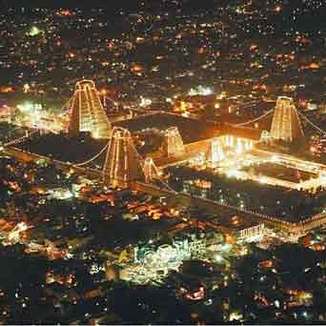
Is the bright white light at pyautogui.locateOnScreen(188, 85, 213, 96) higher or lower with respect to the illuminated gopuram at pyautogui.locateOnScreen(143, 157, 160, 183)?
higher

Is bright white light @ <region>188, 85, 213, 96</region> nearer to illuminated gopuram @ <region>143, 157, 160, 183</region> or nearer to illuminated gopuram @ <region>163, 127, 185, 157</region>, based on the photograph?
illuminated gopuram @ <region>163, 127, 185, 157</region>

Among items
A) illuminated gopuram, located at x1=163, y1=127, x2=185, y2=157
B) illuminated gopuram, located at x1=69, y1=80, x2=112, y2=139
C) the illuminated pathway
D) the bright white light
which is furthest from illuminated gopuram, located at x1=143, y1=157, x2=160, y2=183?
the bright white light

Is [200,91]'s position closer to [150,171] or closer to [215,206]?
[150,171]

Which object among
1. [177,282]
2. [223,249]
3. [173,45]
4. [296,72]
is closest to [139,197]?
[223,249]

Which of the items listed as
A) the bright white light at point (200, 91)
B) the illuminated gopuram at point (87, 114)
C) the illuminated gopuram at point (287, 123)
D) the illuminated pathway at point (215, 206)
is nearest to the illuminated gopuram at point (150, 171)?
the illuminated pathway at point (215, 206)

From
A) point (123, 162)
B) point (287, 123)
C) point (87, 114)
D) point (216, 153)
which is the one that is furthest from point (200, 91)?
point (123, 162)

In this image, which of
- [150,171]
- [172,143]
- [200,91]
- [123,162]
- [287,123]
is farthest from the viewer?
[200,91]
